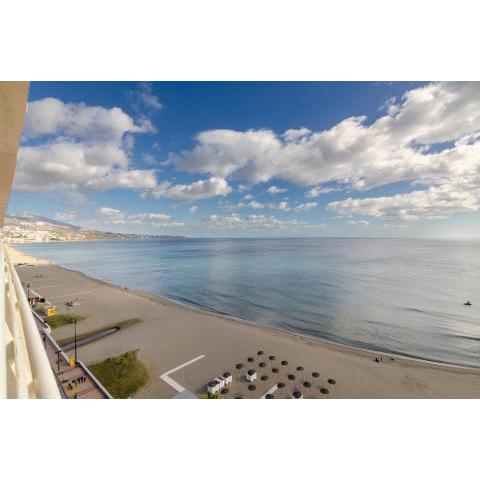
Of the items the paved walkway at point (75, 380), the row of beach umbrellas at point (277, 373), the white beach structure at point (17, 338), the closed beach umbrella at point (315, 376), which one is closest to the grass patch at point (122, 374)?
the paved walkway at point (75, 380)

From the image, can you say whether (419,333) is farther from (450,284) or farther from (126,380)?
(450,284)

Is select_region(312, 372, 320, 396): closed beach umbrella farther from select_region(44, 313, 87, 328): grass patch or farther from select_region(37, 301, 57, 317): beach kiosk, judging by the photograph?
select_region(37, 301, 57, 317): beach kiosk

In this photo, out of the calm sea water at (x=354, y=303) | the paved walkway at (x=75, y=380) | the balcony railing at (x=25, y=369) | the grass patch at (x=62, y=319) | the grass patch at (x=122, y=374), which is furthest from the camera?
the calm sea water at (x=354, y=303)

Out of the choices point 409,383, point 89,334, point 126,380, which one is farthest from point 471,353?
point 89,334

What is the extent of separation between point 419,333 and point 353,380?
1416 centimetres

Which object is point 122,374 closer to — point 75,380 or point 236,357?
point 75,380

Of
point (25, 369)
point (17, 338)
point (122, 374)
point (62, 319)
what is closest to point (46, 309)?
point (62, 319)

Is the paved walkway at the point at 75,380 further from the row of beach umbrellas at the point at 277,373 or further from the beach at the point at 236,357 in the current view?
the row of beach umbrellas at the point at 277,373

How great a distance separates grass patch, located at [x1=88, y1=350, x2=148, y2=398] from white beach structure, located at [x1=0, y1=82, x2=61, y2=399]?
1301 centimetres

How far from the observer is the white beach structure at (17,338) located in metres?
1.15

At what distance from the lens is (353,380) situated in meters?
15.2

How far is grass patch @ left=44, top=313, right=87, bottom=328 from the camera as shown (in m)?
22.8

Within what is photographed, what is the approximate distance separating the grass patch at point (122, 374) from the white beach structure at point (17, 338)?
42.7 ft
